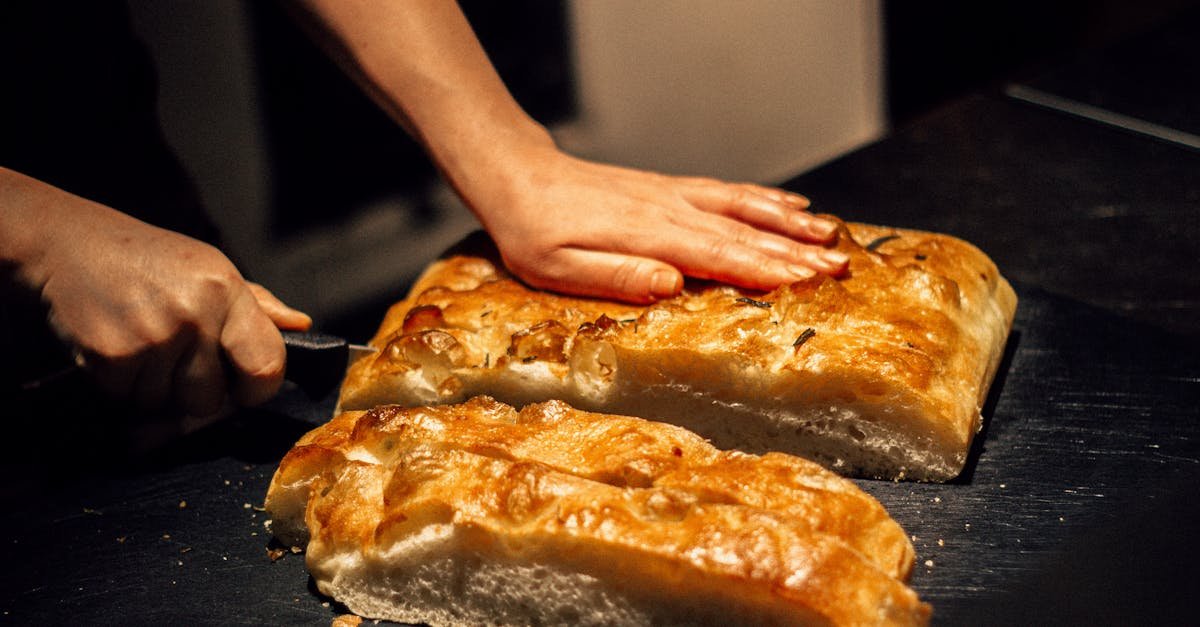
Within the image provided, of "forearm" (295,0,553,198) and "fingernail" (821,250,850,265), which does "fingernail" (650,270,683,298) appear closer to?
"fingernail" (821,250,850,265)

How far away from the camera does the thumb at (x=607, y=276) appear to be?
2219 mm

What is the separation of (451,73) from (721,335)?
2.98 feet

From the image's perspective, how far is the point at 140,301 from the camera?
2.00 metres

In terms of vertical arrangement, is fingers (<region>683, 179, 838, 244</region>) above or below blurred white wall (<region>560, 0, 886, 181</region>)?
above

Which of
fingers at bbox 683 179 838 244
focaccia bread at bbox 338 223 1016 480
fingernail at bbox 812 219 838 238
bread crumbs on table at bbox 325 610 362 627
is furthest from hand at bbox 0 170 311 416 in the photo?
fingernail at bbox 812 219 838 238

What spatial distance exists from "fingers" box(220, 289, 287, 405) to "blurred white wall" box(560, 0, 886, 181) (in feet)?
12.1

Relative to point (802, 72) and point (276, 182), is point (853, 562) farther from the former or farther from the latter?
point (802, 72)

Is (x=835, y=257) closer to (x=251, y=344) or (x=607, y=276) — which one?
(x=607, y=276)

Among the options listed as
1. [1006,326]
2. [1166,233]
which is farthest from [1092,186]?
[1006,326]

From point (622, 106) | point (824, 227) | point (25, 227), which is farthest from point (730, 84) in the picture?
point (25, 227)

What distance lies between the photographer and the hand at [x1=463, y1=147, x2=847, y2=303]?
2.23 metres

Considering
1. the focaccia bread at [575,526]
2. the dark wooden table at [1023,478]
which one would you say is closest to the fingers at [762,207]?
the dark wooden table at [1023,478]

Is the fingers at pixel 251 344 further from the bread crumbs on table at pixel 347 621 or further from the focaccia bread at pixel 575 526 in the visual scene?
the bread crumbs on table at pixel 347 621

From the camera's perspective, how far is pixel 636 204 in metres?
2.43
